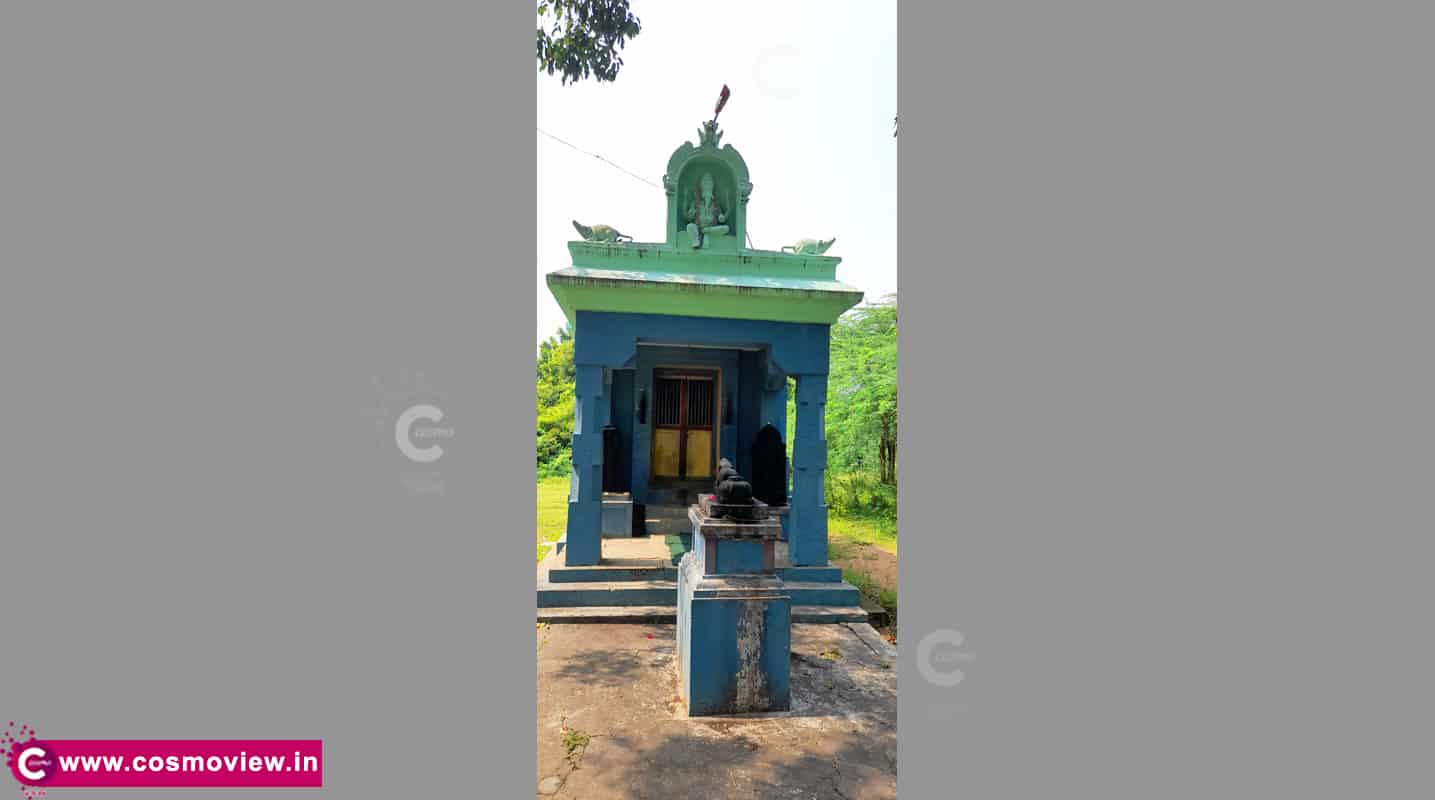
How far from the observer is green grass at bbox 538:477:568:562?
10.5 m

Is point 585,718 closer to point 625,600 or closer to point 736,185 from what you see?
point 625,600

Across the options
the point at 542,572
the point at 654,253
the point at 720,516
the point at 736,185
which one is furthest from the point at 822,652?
the point at 736,185

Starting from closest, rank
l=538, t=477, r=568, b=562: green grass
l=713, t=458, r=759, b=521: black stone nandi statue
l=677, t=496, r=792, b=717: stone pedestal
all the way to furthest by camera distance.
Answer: l=677, t=496, r=792, b=717: stone pedestal < l=713, t=458, r=759, b=521: black stone nandi statue < l=538, t=477, r=568, b=562: green grass

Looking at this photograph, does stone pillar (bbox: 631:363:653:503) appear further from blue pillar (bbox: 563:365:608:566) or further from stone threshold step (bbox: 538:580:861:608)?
stone threshold step (bbox: 538:580:861:608)

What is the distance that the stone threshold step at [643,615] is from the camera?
20.0ft

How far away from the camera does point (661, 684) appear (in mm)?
4625

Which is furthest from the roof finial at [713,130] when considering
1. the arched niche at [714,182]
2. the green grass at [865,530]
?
the green grass at [865,530]

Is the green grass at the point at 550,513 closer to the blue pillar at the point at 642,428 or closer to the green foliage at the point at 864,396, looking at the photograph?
the blue pillar at the point at 642,428

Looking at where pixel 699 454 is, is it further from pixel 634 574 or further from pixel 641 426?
pixel 634 574

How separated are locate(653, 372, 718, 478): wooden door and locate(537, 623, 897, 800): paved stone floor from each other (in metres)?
4.68

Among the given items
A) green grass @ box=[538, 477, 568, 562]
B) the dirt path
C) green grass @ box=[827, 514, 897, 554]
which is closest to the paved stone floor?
the dirt path

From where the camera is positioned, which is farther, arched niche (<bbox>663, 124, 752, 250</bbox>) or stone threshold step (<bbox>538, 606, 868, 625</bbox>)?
arched niche (<bbox>663, 124, 752, 250</bbox>)

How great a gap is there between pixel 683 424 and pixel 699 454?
0.58 metres
